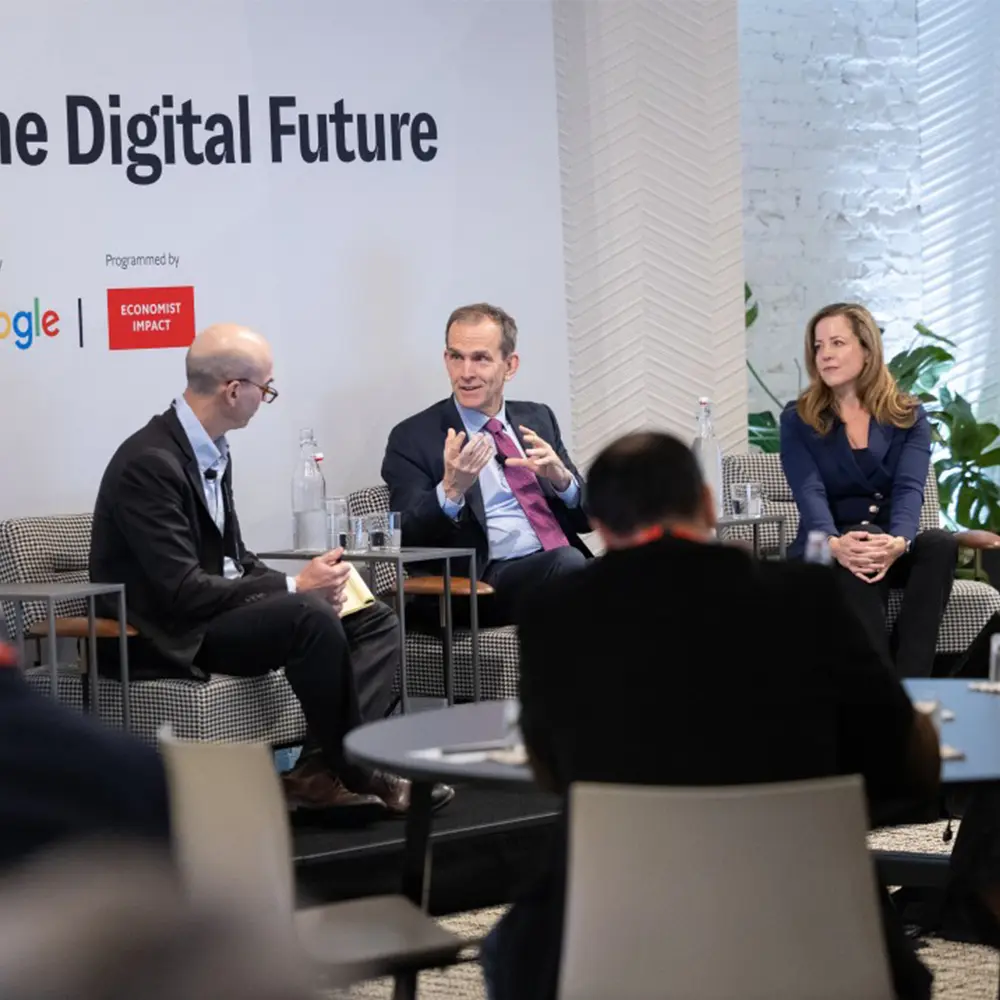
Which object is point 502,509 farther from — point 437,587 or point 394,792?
point 394,792

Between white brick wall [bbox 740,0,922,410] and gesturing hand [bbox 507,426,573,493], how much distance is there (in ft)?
8.30

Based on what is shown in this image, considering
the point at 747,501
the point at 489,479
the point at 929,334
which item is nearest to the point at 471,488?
the point at 489,479

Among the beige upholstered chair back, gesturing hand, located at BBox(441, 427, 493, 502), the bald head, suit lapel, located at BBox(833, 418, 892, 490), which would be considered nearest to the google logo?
the bald head

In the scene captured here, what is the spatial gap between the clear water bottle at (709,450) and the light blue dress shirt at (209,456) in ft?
5.47

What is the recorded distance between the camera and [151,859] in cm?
67

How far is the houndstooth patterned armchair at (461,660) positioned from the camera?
5059mm

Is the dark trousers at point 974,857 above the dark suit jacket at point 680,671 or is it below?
below

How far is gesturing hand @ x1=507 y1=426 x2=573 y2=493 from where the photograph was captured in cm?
519

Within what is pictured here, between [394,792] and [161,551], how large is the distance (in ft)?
2.80

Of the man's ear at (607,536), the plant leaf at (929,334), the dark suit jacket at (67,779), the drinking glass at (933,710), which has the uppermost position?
the plant leaf at (929,334)

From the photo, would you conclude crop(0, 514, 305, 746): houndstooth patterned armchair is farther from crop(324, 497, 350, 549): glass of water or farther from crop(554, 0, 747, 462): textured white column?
crop(554, 0, 747, 462): textured white column

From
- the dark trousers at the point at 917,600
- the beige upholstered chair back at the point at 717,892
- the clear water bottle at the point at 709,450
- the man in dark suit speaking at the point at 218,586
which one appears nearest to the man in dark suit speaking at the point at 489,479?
the clear water bottle at the point at 709,450

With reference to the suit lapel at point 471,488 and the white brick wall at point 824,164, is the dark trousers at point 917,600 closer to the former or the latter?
the suit lapel at point 471,488

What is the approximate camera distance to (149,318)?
17.6 ft
